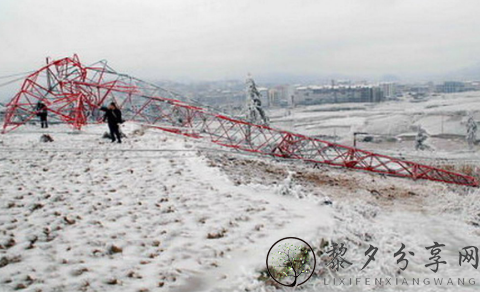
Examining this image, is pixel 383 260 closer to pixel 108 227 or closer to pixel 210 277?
pixel 210 277

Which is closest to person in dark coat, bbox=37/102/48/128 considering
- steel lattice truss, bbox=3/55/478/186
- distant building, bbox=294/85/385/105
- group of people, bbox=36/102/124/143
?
steel lattice truss, bbox=3/55/478/186

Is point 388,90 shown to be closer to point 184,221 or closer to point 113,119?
point 113,119

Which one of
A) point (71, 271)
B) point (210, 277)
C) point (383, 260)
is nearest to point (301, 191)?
point (383, 260)

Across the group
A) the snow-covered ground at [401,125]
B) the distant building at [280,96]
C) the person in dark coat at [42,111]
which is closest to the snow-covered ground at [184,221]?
the person in dark coat at [42,111]

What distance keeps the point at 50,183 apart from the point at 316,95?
388 feet

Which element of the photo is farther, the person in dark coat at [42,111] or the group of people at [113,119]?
the person in dark coat at [42,111]

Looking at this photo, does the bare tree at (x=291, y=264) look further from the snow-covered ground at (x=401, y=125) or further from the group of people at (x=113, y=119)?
the snow-covered ground at (x=401, y=125)

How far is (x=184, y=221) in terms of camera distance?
23.6 feet

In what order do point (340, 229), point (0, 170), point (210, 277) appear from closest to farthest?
point (210, 277) → point (340, 229) → point (0, 170)

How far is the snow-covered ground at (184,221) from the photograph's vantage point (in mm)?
5316

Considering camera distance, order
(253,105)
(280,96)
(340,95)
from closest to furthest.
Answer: (253,105), (340,95), (280,96)

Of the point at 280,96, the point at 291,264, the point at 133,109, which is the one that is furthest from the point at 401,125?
the point at 291,264

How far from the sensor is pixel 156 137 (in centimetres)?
1716

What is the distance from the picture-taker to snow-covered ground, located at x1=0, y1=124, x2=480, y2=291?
5.32 metres
